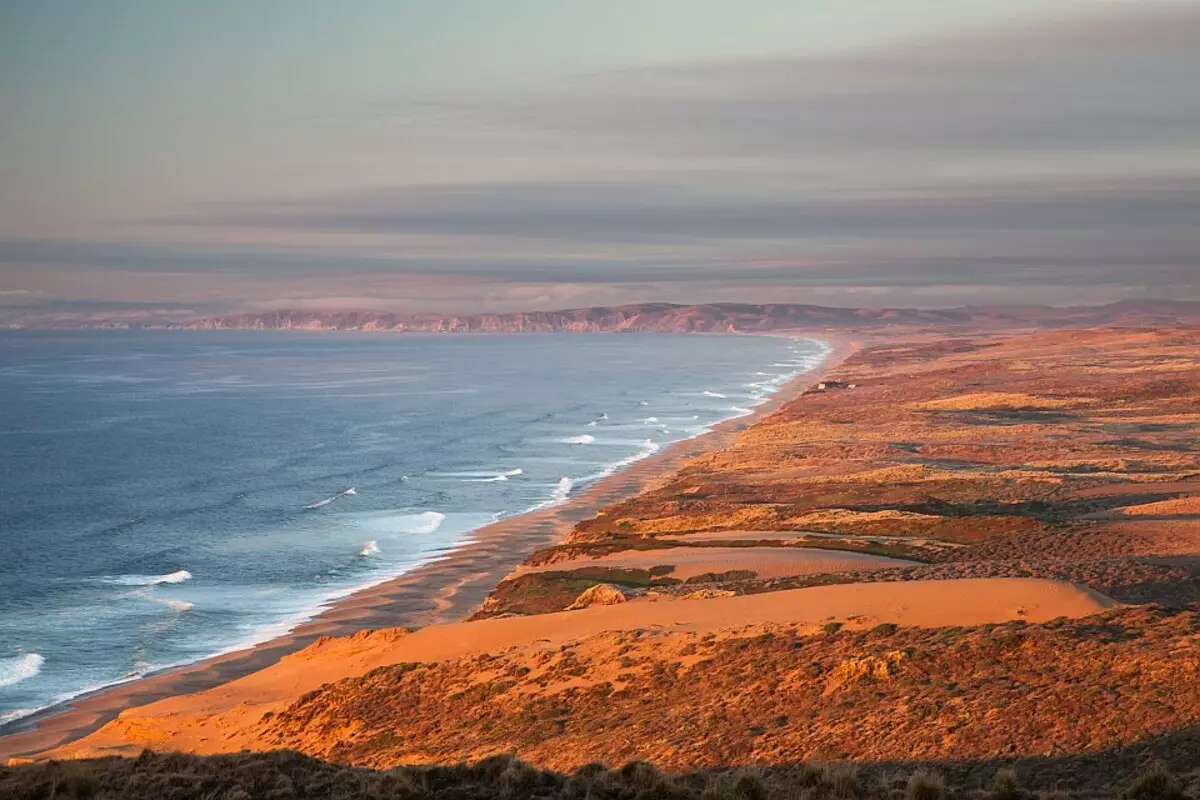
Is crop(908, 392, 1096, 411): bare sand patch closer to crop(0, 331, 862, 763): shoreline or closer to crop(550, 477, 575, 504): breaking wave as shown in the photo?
crop(550, 477, 575, 504): breaking wave

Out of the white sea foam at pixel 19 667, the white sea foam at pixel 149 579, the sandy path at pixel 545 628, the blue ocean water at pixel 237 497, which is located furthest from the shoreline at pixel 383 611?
the white sea foam at pixel 149 579

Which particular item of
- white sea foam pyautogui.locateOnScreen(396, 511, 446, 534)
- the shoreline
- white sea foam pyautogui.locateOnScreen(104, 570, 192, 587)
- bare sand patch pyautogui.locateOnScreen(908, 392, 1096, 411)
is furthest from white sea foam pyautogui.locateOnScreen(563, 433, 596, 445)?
white sea foam pyautogui.locateOnScreen(104, 570, 192, 587)

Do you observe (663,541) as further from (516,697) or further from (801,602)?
(516,697)

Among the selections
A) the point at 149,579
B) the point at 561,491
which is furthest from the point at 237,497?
the point at 149,579

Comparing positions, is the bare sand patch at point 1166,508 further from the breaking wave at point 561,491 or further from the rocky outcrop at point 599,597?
the breaking wave at point 561,491

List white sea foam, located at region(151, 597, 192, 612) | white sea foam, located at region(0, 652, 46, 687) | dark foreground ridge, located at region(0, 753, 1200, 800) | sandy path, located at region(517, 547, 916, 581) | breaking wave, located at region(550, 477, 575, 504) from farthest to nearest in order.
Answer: breaking wave, located at region(550, 477, 575, 504) < white sea foam, located at region(151, 597, 192, 612) < sandy path, located at region(517, 547, 916, 581) < white sea foam, located at region(0, 652, 46, 687) < dark foreground ridge, located at region(0, 753, 1200, 800)

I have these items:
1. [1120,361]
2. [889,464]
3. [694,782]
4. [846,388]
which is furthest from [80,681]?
[1120,361]

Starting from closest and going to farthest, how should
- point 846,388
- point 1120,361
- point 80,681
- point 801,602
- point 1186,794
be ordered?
point 1186,794
point 801,602
point 80,681
point 846,388
point 1120,361
